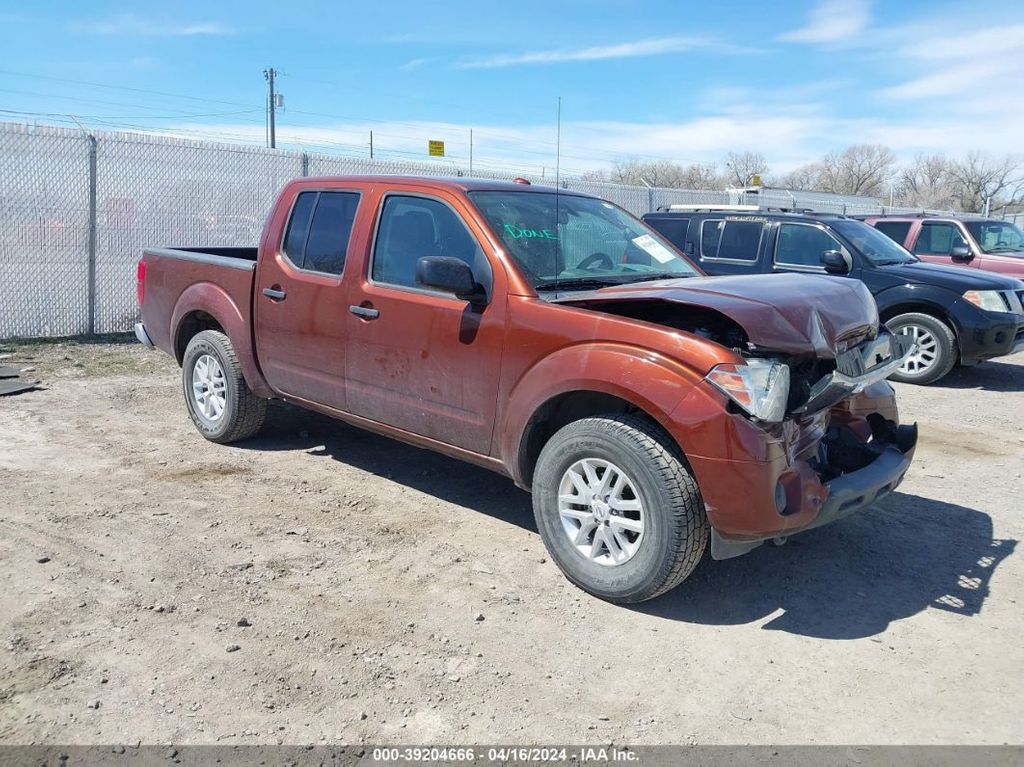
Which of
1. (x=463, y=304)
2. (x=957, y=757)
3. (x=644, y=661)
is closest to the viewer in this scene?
(x=957, y=757)

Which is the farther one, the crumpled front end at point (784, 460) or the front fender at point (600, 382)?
the front fender at point (600, 382)

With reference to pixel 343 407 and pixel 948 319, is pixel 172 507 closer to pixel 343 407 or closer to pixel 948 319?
pixel 343 407

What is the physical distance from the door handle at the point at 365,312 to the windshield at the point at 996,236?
10.5 m

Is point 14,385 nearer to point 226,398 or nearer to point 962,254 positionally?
point 226,398

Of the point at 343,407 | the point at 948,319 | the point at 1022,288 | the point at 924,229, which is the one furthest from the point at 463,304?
the point at 924,229

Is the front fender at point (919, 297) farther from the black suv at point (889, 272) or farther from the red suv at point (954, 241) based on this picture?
the red suv at point (954, 241)

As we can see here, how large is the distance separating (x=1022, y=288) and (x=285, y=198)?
779 centimetres

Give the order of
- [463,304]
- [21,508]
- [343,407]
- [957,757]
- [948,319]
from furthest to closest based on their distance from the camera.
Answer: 1. [948,319]
2. [343,407]
3. [21,508]
4. [463,304]
5. [957,757]

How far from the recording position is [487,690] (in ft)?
10.4

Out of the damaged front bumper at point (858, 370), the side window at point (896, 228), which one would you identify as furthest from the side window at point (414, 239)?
the side window at point (896, 228)

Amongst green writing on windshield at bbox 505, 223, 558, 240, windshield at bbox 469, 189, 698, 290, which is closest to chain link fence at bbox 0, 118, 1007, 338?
windshield at bbox 469, 189, 698, 290

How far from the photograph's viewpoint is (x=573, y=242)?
477 cm

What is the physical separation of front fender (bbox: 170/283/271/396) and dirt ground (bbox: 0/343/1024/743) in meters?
0.58

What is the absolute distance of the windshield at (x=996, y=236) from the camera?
12578mm
